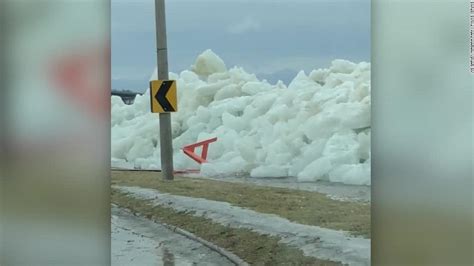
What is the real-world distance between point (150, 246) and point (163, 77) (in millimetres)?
996

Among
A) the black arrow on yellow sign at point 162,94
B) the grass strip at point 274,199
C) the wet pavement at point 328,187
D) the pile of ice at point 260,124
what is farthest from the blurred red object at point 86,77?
the wet pavement at point 328,187

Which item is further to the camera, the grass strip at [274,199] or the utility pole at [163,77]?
the utility pole at [163,77]

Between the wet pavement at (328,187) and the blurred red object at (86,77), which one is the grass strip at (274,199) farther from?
the blurred red object at (86,77)

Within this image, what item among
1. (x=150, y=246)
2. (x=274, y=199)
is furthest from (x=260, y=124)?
(x=150, y=246)

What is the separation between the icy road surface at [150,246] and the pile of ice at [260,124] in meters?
0.34

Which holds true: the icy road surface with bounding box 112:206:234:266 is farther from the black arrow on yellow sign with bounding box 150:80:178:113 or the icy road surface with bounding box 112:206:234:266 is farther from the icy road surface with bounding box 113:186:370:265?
the black arrow on yellow sign with bounding box 150:80:178:113

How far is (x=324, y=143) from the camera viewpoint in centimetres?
372

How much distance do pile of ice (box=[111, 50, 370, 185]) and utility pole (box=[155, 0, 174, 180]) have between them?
0.12 feet

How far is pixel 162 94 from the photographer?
12.6 feet

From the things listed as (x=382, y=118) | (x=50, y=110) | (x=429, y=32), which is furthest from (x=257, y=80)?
(x=50, y=110)

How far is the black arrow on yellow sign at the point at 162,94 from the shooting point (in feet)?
12.5

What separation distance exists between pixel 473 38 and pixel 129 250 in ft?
7.41

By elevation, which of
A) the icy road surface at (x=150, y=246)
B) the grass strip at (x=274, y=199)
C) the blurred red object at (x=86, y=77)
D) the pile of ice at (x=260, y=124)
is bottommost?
the icy road surface at (x=150, y=246)

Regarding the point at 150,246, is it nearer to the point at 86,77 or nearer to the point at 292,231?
the point at 292,231
